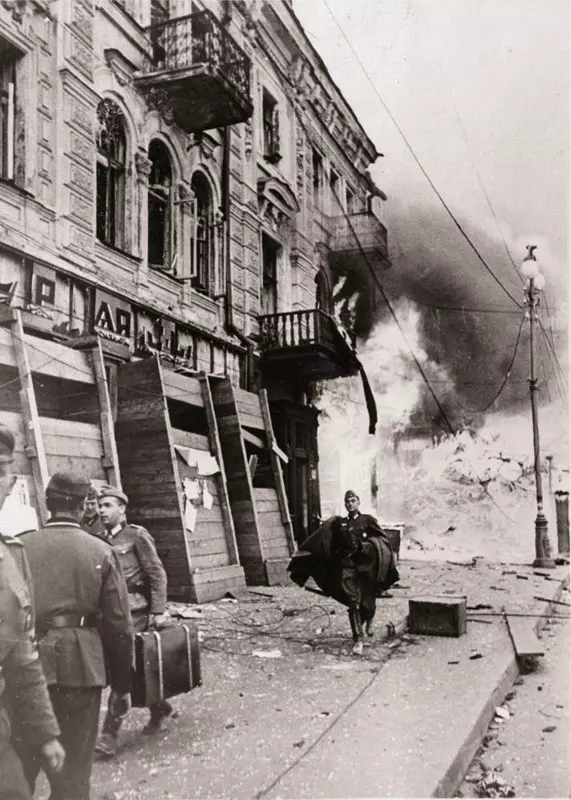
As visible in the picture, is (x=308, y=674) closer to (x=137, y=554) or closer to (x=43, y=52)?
(x=137, y=554)

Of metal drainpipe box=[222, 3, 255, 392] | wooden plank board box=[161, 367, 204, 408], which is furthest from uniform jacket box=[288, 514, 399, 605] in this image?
metal drainpipe box=[222, 3, 255, 392]

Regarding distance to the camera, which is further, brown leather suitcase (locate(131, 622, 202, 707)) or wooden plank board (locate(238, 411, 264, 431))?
wooden plank board (locate(238, 411, 264, 431))

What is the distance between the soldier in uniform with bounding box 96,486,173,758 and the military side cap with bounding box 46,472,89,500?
144 centimetres

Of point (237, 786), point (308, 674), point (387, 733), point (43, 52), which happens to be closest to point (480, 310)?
point (308, 674)

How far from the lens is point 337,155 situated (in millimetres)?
6957

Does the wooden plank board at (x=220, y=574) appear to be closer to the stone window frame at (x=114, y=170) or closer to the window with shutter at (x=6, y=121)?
the stone window frame at (x=114, y=170)

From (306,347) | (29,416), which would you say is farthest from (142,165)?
(29,416)

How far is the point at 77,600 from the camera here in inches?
119

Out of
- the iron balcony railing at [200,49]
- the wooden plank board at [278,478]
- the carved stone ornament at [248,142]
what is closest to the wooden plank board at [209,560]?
the wooden plank board at [278,478]

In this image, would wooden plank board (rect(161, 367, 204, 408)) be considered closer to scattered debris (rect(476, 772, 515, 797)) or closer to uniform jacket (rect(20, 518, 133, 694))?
uniform jacket (rect(20, 518, 133, 694))

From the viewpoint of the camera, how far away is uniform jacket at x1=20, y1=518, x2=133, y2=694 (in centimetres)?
298

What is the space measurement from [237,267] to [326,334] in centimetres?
236

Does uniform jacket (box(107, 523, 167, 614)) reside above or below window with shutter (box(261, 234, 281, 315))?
below

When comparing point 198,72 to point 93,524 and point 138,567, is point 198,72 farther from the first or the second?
point 138,567
